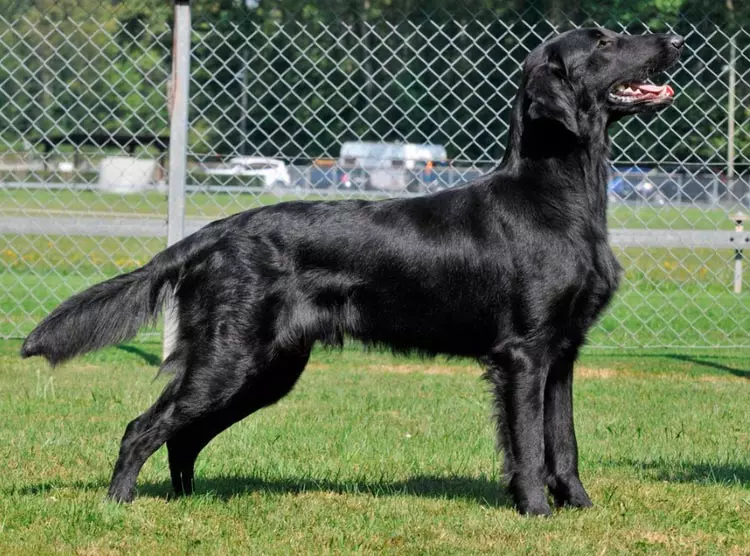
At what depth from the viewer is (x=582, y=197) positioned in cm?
402

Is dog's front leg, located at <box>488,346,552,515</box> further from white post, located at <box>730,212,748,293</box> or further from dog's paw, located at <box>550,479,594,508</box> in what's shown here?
white post, located at <box>730,212,748,293</box>

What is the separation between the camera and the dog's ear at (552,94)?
394 cm

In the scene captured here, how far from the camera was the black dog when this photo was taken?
3.95 meters

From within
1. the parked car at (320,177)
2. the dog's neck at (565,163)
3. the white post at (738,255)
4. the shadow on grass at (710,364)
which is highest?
the dog's neck at (565,163)

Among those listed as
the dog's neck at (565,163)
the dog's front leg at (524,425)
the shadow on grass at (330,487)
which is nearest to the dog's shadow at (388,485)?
the shadow on grass at (330,487)

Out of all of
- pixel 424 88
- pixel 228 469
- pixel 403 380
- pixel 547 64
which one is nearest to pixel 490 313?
pixel 547 64

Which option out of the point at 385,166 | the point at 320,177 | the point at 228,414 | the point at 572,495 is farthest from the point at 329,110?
the point at 572,495

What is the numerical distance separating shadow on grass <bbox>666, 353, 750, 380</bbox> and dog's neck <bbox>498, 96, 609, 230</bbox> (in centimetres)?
416

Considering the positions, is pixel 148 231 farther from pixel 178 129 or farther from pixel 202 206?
pixel 202 206

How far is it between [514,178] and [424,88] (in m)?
4.19

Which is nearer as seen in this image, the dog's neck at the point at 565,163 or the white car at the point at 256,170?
the dog's neck at the point at 565,163

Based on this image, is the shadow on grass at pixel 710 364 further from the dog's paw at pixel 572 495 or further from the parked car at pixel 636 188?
the dog's paw at pixel 572 495

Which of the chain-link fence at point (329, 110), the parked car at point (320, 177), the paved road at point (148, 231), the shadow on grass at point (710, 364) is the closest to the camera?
the paved road at point (148, 231)

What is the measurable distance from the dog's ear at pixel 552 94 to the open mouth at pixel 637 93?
183mm
